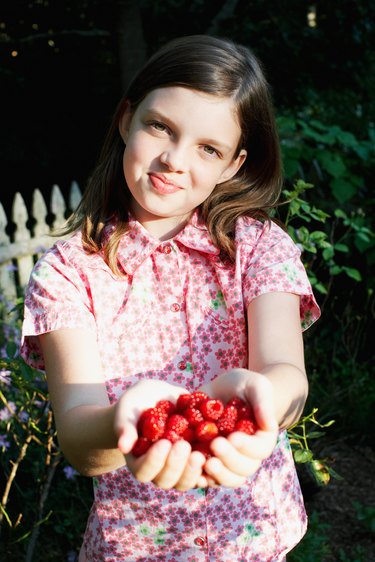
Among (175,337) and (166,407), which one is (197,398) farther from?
(175,337)

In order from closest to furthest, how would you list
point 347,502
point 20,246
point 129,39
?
point 347,502 → point 20,246 → point 129,39

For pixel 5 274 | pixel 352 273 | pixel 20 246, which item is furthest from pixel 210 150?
pixel 20 246

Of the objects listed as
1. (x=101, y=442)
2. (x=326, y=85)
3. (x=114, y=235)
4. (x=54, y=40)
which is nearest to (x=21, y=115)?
(x=54, y=40)

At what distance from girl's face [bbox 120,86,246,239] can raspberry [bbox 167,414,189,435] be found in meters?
0.68

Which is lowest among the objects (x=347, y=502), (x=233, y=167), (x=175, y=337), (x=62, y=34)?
(x=347, y=502)

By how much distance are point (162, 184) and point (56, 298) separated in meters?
0.38

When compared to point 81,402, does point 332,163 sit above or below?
below

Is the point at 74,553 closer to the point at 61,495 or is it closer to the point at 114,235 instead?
the point at 61,495

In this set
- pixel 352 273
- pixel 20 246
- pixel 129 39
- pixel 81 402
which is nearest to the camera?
pixel 81 402

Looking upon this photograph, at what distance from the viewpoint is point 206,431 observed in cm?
117

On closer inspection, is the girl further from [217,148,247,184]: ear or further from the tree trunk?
the tree trunk

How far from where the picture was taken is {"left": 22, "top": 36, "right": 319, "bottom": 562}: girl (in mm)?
1606

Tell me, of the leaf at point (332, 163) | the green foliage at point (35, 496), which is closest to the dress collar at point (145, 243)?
the green foliage at point (35, 496)

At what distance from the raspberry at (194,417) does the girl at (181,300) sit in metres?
0.34
